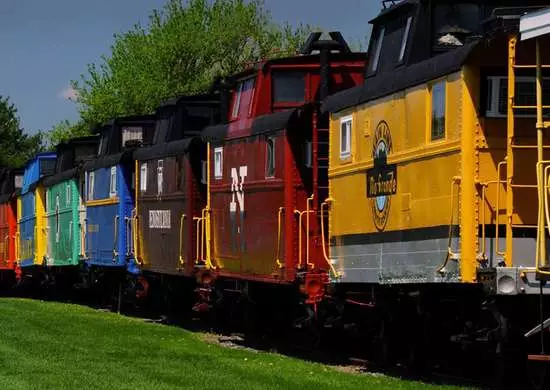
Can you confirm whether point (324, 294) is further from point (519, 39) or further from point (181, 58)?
point (181, 58)

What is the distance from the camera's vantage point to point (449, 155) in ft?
41.8

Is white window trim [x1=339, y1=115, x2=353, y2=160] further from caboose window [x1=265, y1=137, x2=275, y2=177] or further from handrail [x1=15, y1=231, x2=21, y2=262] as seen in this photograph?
handrail [x1=15, y1=231, x2=21, y2=262]

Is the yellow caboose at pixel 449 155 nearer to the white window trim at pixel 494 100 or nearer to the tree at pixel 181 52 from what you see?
the white window trim at pixel 494 100

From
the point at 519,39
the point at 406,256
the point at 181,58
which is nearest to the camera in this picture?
the point at 519,39

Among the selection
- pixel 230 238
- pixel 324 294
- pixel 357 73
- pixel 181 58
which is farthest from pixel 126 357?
pixel 181 58

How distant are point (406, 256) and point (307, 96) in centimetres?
638

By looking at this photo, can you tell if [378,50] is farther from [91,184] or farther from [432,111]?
[91,184]

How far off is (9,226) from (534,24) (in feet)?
120

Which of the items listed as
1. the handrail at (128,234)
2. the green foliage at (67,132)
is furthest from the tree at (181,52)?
the handrail at (128,234)

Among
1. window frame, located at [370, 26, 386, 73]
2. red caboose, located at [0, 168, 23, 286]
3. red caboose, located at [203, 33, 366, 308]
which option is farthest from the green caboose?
window frame, located at [370, 26, 386, 73]

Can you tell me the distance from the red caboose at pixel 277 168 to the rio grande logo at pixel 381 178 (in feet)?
8.23

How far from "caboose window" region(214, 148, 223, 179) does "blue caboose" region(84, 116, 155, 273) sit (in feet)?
21.8

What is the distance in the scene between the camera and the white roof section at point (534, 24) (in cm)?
1084

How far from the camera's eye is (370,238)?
15.4m
